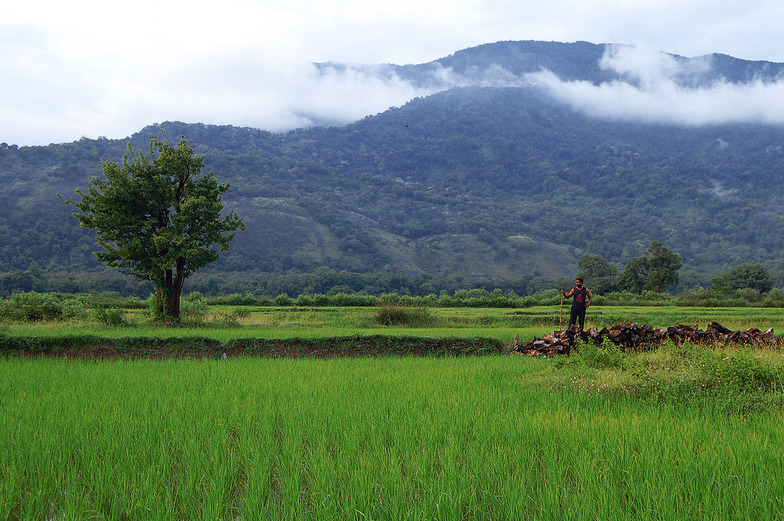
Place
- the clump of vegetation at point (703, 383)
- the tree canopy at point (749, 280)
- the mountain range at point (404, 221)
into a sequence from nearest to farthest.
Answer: the clump of vegetation at point (703, 383)
the tree canopy at point (749, 280)
the mountain range at point (404, 221)

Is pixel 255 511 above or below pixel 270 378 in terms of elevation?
above

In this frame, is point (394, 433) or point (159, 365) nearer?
point (394, 433)

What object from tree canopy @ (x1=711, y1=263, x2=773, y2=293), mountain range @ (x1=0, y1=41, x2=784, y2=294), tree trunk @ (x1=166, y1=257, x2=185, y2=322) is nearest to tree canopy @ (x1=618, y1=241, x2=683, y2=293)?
tree canopy @ (x1=711, y1=263, x2=773, y2=293)

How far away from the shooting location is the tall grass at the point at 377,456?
11.2 ft

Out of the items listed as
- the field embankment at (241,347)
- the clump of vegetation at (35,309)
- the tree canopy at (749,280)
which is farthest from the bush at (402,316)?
the tree canopy at (749,280)

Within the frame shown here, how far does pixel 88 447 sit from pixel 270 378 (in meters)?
4.28

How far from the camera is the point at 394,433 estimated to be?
498 centimetres

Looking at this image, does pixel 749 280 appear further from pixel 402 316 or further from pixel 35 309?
pixel 35 309

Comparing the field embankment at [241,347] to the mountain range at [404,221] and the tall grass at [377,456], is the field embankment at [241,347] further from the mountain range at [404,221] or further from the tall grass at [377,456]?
the mountain range at [404,221]

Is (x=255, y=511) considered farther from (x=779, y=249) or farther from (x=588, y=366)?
(x=779, y=249)

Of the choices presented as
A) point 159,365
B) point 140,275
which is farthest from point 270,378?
point 140,275

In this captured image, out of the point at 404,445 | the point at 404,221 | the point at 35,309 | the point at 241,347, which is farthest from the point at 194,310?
the point at 404,221

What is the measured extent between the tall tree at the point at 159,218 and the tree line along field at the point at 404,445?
38.9 feet

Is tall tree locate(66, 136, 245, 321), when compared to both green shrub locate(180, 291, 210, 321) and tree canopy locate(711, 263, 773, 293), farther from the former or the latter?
tree canopy locate(711, 263, 773, 293)
